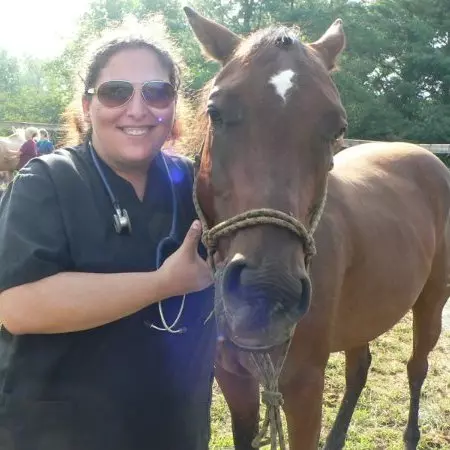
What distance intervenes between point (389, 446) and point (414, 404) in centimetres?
37

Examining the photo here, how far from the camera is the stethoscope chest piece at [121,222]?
1.71 m

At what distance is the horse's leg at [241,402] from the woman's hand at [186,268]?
0.90m

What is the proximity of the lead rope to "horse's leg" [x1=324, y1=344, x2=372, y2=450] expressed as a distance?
1908 millimetres

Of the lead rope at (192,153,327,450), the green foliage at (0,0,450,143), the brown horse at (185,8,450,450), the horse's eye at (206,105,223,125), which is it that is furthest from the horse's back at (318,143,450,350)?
the green foliage at (0,0,450,143)

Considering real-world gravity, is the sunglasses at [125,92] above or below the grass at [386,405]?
above

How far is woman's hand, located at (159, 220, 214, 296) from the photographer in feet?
5.26

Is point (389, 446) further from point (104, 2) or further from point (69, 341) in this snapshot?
point (104, 2)

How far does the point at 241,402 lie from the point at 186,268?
1.29 meters

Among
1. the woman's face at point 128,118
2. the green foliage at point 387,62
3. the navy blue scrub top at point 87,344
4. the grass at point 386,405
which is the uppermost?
the green foliage at point 387,62

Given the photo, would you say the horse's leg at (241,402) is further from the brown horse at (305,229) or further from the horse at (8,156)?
the horse at (8,156)

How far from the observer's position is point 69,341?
1.70m

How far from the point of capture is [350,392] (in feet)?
12.5

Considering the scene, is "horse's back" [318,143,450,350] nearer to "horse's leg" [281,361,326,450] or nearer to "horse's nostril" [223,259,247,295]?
"horse's leg" [281,361,326,450]

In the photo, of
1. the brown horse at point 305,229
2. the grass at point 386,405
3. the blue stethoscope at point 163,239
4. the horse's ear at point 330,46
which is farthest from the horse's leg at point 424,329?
the blue stethoscope at point 163,239
